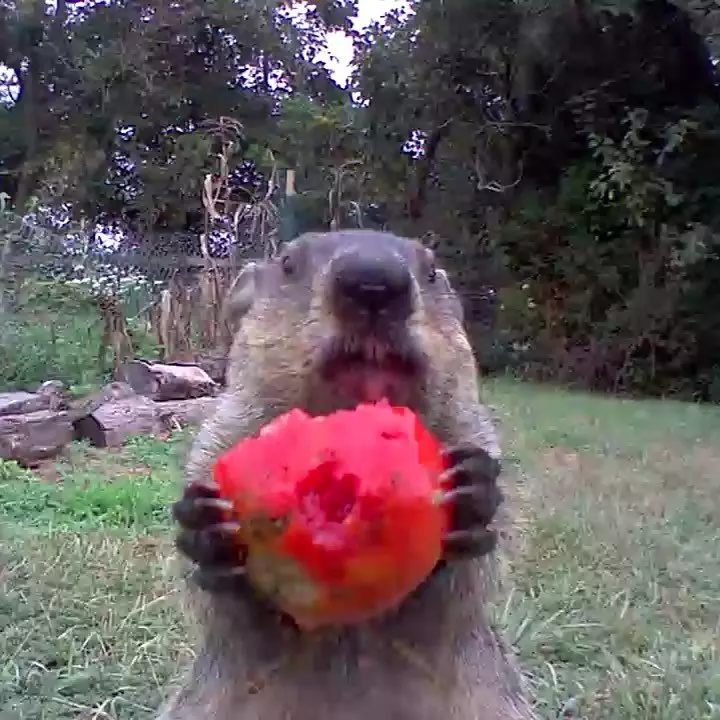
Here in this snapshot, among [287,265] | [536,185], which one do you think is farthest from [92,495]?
[536,185]

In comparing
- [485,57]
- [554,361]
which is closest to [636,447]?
[554,361]

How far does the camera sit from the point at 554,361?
38.4 ft

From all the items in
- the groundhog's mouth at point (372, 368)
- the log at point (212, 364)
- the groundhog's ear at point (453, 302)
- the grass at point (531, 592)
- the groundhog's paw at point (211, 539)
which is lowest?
the log at point (212, 364)

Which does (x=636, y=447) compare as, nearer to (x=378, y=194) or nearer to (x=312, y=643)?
(x=312, y=643)

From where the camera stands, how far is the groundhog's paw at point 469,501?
168 cm

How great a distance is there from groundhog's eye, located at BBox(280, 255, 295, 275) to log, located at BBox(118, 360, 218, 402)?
542 cm

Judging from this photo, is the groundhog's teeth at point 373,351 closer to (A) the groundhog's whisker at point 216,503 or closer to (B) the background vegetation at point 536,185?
(A) the groundhog's whisker at point 216,503

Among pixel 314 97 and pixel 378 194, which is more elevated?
pixel 314 97

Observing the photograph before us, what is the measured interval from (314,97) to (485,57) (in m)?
8.09

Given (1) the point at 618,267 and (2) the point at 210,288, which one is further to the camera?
(1) the point at 618,267

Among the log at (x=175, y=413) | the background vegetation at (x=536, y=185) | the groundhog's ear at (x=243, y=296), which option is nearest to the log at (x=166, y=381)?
the log at (x=175, y=413)

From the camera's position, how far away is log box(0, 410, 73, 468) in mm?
5785

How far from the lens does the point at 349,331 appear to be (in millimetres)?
1665

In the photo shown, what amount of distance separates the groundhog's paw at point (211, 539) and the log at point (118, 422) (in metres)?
4.82
